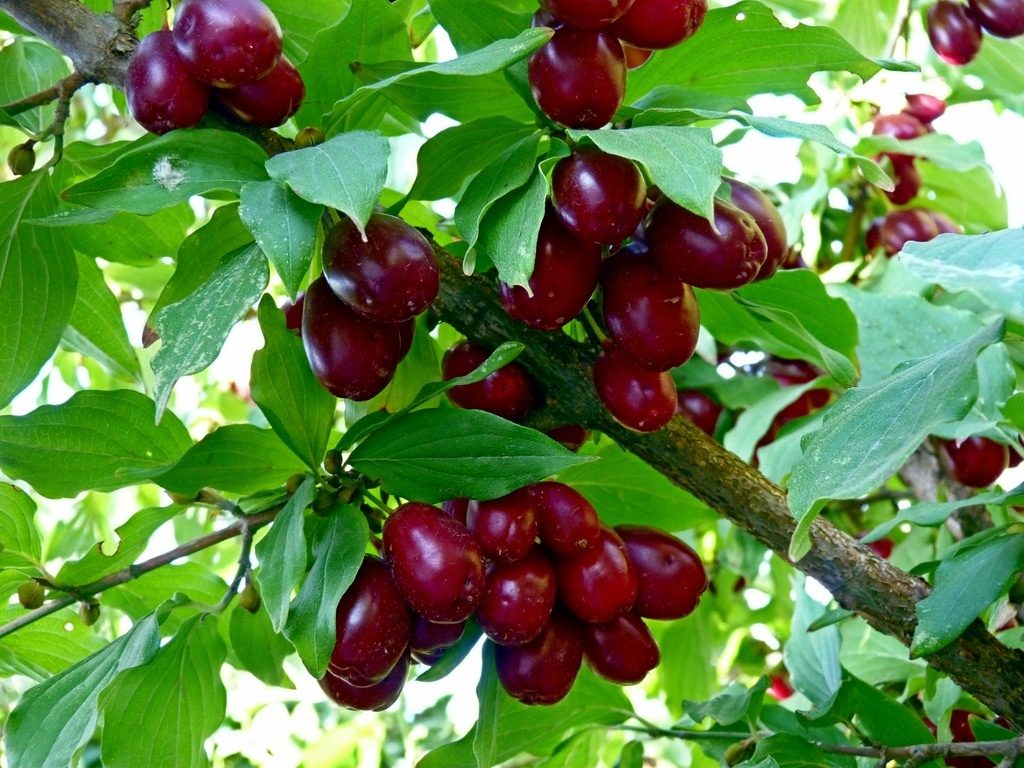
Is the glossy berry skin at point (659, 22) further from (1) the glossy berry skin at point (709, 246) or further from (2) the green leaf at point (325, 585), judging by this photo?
(2) the green leaf at point (325, 585)

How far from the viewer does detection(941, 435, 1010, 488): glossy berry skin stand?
124 centimetres

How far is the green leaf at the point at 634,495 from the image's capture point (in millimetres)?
970

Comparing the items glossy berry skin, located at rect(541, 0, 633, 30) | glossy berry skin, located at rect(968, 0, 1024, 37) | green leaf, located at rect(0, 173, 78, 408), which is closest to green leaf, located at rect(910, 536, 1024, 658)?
glossy berry skin, located at rect(541, 0, 633, 30)

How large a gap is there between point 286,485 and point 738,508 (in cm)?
34

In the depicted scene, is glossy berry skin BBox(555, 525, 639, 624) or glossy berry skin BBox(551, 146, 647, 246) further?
glossy berry skin BBox(555, 525, 639, 624)

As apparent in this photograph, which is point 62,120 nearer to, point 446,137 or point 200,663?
point 446,137

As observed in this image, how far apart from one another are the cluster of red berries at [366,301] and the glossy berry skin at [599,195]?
95mm

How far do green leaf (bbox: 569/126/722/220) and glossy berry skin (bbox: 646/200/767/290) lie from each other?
6cm

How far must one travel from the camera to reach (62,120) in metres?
0.83

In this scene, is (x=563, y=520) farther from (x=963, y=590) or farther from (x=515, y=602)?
(x=963, y=590)

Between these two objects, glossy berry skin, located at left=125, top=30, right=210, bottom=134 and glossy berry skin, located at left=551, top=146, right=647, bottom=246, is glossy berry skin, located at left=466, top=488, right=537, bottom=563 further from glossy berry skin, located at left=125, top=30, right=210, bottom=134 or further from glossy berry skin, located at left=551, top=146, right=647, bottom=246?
glossy berry skin, located at left=125, top=30, right=210, bottom=134

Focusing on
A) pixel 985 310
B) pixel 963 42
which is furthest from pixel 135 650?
pixel 963 42

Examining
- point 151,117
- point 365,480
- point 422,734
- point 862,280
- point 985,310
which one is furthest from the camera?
point 422,734

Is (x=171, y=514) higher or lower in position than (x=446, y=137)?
lower
